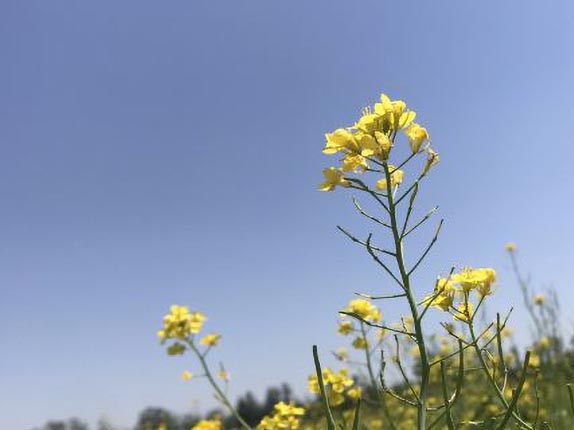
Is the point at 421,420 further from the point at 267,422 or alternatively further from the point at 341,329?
the point at 341,329

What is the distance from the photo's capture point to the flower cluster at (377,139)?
1.79 metres

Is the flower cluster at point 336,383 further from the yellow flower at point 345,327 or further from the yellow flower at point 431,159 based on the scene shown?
the yellow flower at point 431,159

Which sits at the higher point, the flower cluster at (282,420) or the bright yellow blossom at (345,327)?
the bright yellow blossom at (345,327)

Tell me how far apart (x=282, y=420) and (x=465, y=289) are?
5.40 ft

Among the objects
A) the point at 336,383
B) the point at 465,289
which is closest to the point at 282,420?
the point at 336,383

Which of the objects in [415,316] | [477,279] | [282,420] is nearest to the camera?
[415,316]

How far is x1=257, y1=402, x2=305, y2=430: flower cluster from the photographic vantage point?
3257 millimetres

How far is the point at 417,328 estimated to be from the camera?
61.3 inches

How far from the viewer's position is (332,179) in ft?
6.40

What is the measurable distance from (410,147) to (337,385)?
2419mm

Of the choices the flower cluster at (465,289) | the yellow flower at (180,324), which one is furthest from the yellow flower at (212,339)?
the flower cluster at (465,289)

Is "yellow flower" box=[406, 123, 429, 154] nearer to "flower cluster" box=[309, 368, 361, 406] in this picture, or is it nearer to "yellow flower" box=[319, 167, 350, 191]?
"yellow flower" box=[319, 167, 350, 191]

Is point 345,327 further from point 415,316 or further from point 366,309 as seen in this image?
point 415,316

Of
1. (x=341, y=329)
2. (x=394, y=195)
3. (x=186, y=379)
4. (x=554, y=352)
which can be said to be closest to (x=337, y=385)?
(x=341, y=329)
